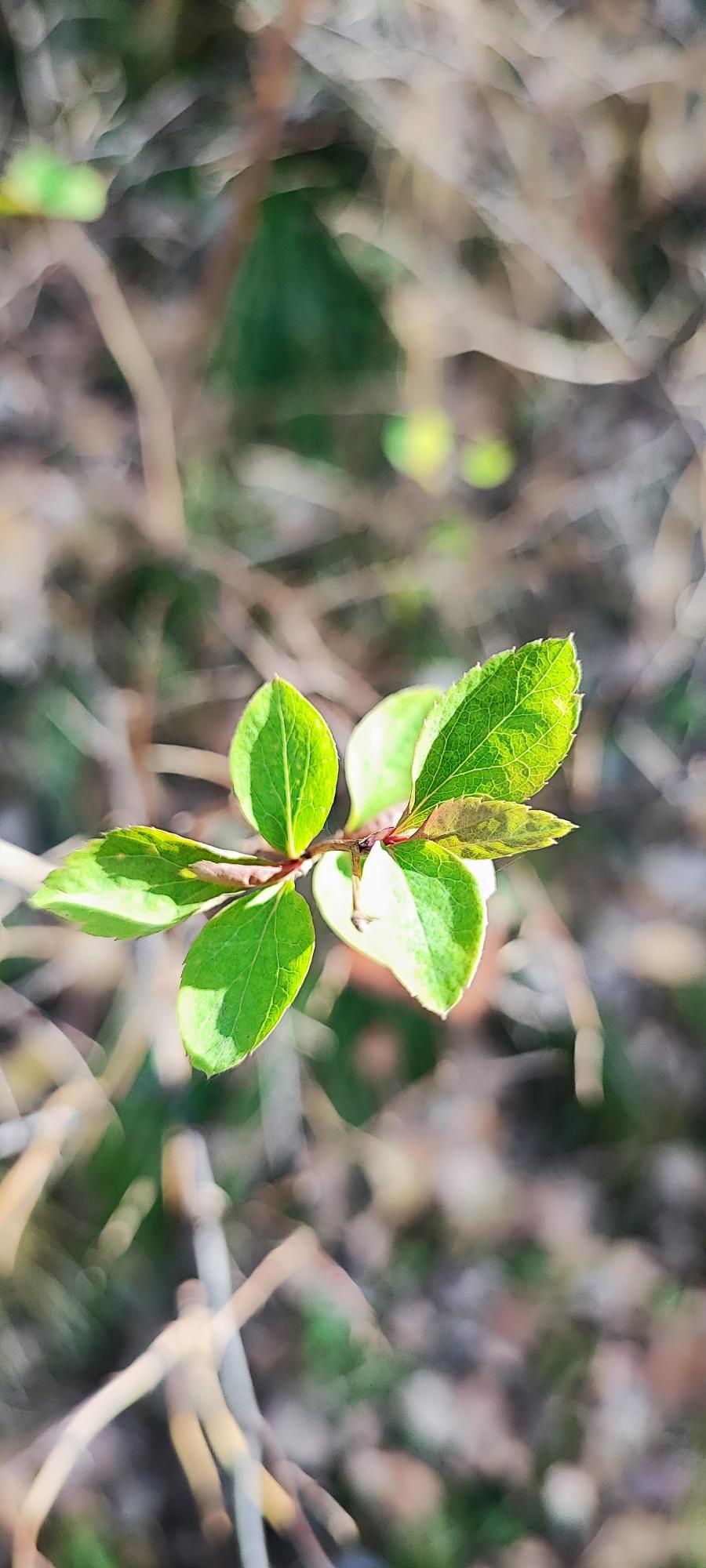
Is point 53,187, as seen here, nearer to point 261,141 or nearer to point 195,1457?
point 261,141

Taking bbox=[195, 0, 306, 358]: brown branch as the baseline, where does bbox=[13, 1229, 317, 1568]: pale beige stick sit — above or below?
below

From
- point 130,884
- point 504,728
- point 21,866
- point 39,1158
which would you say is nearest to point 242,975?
point 130,884

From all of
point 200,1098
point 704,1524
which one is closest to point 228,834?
point 200,1098

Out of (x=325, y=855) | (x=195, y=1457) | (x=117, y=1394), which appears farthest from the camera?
(x=195, y=1457)

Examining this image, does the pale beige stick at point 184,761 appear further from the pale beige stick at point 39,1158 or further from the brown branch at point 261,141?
the brown branch at point 261,141

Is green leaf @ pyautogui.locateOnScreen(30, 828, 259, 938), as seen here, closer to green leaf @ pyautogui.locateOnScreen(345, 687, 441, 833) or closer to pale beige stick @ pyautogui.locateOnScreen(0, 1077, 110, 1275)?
green leaf @ pyautogui.locateOnScreen(345, 687, 441, 833)

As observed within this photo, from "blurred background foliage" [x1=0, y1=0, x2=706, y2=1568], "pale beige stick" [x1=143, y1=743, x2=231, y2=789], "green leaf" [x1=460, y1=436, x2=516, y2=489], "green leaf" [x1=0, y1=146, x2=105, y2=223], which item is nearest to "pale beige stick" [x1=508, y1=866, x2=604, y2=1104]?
"blurred background foliage" [x1=0, y1=0, x2=706, y2=1568]
